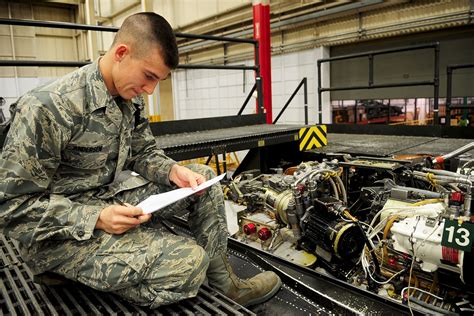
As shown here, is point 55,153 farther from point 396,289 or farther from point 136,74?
point 396,289

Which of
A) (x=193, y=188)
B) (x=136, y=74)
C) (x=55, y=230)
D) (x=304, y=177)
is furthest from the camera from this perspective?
(x=304, y=177)

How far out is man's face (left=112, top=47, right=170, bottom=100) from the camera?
1.36m

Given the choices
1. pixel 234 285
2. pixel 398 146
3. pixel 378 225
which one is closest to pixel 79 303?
pixel 234 285

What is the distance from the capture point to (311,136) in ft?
12.2

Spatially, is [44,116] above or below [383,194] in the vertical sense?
above

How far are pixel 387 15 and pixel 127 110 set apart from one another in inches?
Result: 240

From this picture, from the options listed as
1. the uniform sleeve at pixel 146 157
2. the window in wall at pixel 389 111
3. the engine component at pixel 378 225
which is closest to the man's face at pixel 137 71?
the uniform sleeve at pixel 146 157

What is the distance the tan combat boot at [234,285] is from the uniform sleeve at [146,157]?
0.46 meters

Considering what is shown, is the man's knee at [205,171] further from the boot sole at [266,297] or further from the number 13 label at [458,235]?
the number 13 label at [458,235]

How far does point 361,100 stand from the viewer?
722 centimetres

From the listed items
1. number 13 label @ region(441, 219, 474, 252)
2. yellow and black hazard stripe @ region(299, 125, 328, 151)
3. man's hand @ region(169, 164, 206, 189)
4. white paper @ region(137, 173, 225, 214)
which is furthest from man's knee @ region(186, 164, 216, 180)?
yellow and black hazard stripe @ region(299, 125, 328, 151)

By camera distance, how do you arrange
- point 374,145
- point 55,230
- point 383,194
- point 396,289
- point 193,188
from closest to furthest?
1. point 55,230
2. point 193,188
3. point 396,289
4. point 383,194
5. point 374,145

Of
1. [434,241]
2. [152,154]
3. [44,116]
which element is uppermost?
[44,116]

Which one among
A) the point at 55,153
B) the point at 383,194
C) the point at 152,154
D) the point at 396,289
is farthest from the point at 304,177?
the point at 55,153
